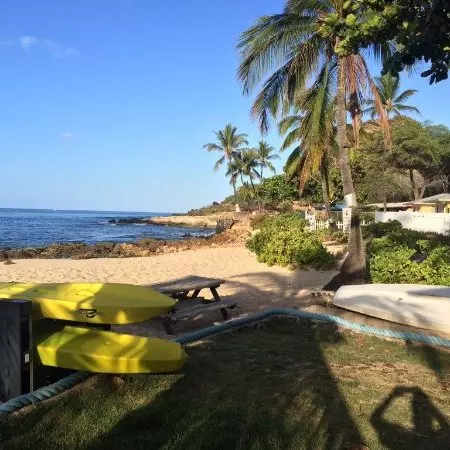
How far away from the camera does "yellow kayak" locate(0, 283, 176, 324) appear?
3615 mm

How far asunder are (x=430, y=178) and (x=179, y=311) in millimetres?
40042

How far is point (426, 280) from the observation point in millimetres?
8359

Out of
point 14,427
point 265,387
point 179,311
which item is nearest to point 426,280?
point 179,311

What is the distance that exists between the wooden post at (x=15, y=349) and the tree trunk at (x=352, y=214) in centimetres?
655

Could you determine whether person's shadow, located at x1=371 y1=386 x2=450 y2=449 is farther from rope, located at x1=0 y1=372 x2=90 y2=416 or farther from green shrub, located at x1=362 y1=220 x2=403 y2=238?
green shrub, located at x1=362 y1=220 x2=403 y2=238

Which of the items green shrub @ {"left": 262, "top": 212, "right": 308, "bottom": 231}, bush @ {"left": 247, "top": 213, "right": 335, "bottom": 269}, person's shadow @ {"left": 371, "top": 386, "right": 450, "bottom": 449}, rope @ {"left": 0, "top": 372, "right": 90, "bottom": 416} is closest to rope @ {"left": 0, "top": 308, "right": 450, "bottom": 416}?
rope @ {"left": 0, "top": 372, "right": 90, "bottom": 416}

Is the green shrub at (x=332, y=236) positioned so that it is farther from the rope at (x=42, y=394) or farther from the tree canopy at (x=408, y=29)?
the tree canopy at (x=408, y=29)

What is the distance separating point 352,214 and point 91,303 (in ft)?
22.6

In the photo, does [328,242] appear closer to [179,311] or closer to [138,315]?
[179,311]

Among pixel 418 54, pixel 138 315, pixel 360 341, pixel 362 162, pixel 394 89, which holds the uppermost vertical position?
pixel 394 89

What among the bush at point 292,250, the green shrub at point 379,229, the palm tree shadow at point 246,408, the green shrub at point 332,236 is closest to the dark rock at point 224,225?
the green shrub at point 332,236

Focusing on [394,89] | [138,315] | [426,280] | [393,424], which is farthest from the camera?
[394,89]

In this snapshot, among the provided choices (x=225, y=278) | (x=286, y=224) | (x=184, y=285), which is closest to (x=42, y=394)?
(x=184, y=285)

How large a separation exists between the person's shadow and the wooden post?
2.37 meters
